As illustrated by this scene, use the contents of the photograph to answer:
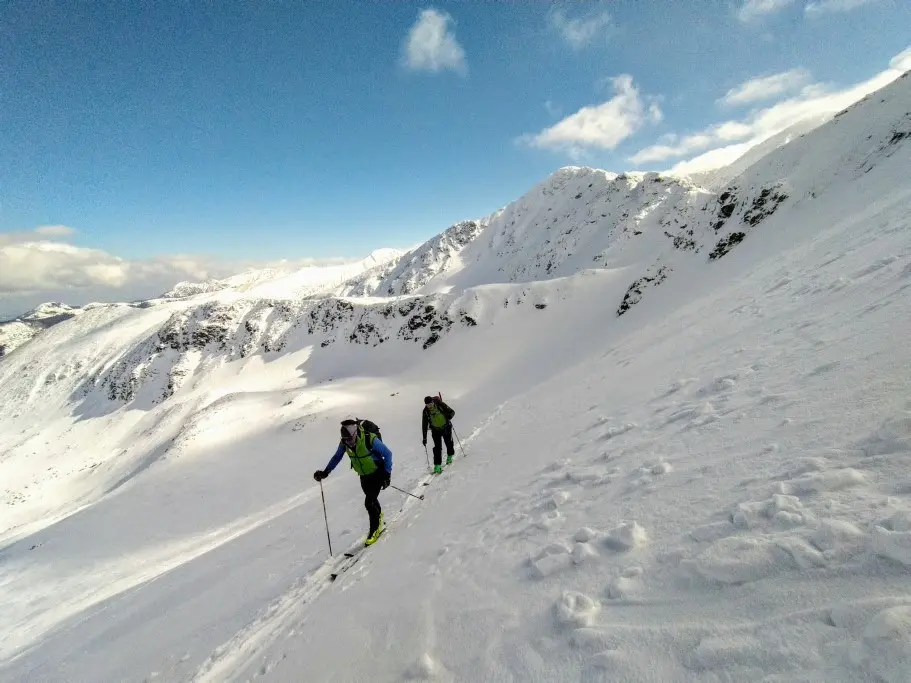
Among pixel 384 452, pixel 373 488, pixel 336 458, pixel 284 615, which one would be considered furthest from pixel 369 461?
pixel 284 615

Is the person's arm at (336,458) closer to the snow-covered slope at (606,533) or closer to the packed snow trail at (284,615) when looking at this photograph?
the packed snow trail at (284,615)

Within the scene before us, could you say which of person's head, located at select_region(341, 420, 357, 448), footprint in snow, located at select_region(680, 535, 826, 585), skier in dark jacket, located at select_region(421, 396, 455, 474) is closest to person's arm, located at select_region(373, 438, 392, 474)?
person's head, located at select_region(341, 420, 357, 448)

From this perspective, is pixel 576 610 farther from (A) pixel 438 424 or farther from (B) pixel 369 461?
(A) pixel 438 424

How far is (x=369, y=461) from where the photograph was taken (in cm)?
705

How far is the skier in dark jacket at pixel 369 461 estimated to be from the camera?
6.92 m

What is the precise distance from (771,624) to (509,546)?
9.40 feet

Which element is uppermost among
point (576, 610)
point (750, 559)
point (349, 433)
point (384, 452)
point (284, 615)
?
point (349, 433)

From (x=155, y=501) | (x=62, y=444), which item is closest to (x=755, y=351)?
(x=155, y=501)

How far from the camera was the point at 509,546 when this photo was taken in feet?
15.4

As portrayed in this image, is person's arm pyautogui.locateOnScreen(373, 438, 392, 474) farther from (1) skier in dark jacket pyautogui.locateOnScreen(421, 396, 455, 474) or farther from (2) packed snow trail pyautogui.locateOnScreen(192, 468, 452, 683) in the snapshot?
(1) skier in dark jacket pyautogui.locateOnScreen(421, 396, 455, 474)

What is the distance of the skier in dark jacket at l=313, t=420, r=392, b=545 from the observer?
22.7 feet

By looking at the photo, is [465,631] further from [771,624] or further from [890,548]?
[890,548]

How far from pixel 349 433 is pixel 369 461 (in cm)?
69

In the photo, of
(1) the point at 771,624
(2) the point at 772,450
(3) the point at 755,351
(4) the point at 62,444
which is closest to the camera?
(1) the point at 771,624
